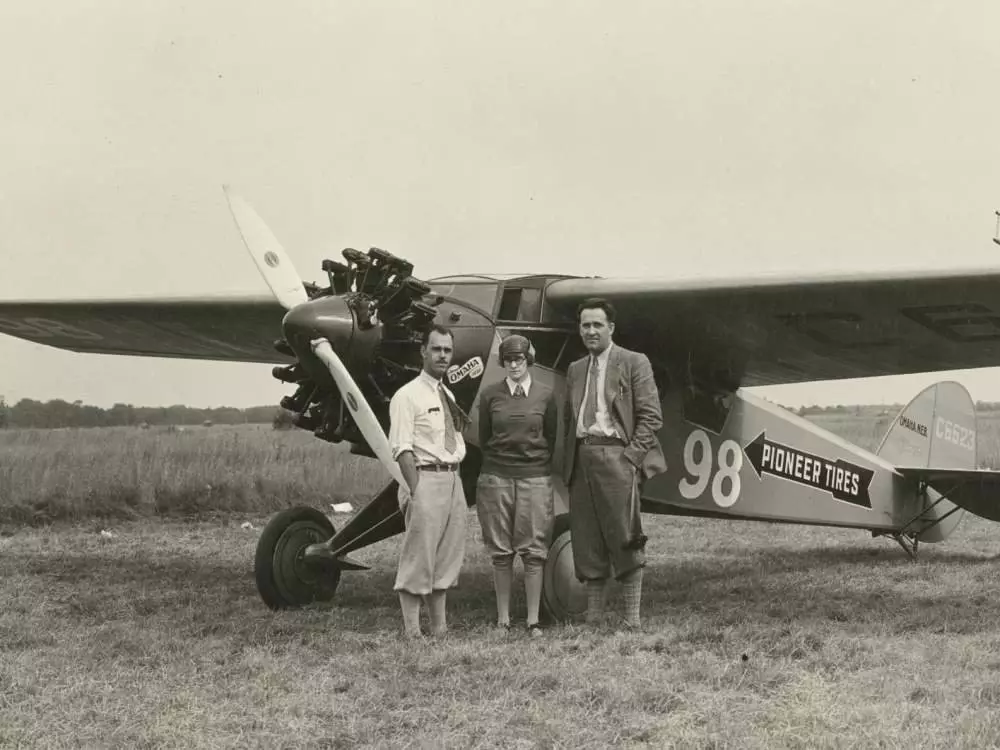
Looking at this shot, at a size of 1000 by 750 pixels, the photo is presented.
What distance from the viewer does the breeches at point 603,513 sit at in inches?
215

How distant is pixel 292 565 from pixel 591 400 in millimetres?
2422

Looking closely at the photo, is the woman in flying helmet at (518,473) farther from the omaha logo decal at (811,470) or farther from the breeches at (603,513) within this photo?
the omaha logo decal at (811,470)

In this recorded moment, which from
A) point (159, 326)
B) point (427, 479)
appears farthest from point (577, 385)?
point (159, 326)

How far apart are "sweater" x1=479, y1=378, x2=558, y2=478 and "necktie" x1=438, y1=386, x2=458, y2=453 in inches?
9.3

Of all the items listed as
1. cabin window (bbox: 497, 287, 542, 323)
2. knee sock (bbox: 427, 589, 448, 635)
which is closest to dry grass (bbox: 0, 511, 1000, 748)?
knee sock (bbox: 427, 589, 448, 635)

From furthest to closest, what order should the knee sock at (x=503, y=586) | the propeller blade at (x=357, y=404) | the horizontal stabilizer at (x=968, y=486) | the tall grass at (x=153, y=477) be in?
the tall grass at (x=153, y=477) → the horizontal stabilizer at (x=968, y=486) → the knee sock at (x=503, y=586) → the propeller blade at (x=357, y=404)

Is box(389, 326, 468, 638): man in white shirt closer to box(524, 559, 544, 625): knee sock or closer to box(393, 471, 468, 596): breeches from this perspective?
box(393, 471, 468, 596): breeches

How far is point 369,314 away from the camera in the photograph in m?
5.26

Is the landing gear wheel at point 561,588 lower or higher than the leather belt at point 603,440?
lower

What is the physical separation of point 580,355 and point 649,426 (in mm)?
1165

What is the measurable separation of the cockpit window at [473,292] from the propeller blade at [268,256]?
2.93ft

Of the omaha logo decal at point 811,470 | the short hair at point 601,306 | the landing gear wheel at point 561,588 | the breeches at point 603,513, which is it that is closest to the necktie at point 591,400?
the breeches at point 603,513

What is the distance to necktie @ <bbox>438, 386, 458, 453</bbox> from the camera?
→ 17.5 feet

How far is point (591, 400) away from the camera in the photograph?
5.54 meters
